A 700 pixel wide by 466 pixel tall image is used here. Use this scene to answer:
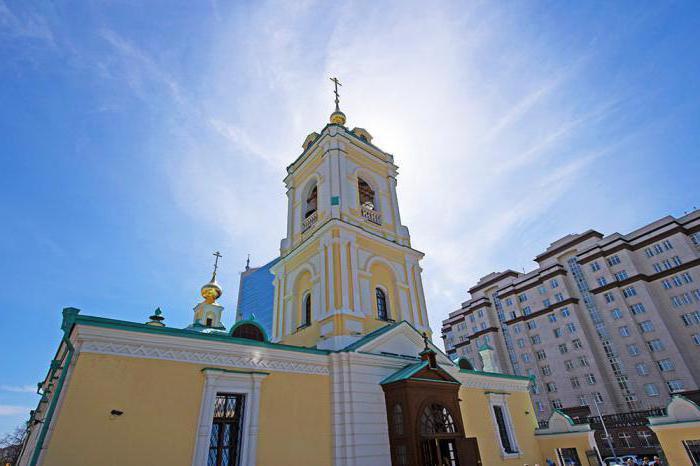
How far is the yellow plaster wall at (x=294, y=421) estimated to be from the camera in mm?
9445

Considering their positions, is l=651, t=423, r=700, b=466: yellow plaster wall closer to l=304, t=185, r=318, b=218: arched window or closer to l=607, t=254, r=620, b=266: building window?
l=304, t=185, r=318, b=218: arched window

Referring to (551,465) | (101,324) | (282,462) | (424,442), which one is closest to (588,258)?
(551,465)

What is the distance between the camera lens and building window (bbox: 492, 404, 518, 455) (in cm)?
1473

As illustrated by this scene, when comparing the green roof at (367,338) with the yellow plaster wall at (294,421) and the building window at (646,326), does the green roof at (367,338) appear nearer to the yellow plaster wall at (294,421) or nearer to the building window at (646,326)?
the yellow plaster wall at (294,421)

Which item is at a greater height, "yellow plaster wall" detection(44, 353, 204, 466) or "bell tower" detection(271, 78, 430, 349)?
"bell tower" detection(271, 78, 430, 349)

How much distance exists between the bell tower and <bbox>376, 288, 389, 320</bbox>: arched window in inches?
1.7

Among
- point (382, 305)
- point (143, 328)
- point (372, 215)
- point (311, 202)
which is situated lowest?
point (143, 328)

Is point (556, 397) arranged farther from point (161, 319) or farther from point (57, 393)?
point (57, 393)

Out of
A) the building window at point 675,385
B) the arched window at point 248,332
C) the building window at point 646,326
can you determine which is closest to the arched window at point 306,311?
the arched window at point 248,332

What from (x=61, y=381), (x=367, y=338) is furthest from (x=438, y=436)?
(x=61, y=381)

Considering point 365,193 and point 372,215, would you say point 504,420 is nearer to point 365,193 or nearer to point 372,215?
point 372,215

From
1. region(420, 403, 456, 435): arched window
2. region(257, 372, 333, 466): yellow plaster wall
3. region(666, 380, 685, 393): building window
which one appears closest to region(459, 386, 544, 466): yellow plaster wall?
region(420, 403, 456, 435): arched window

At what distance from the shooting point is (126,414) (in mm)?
7887

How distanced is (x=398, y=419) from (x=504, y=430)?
7023mm
